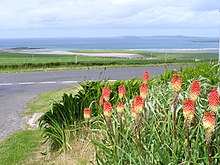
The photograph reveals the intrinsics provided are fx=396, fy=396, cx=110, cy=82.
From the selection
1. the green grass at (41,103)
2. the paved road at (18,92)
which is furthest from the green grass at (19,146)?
the green grass at (41,103)

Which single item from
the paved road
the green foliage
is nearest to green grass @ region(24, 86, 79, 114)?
the paved road

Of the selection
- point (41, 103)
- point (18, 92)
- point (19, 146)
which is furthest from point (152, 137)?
point (18, 92)

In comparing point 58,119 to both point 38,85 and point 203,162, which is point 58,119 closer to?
point 203,162

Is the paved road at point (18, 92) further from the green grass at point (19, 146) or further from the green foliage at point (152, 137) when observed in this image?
the green foliage at point (152, 137)

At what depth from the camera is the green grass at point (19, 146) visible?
5.50 meters

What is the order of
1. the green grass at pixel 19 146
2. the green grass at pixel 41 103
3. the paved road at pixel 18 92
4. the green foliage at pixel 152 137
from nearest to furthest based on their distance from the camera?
the green foliage at pixel 152 137
the green grass at pixel 19 146
the paved road at pixel 18 92
the green grass at pixel 41 103

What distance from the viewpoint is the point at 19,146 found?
6.15 meters

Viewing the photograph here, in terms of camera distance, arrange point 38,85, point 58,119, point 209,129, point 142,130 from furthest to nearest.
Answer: point 38,85 < point 58,119 < point 142,130 < point 209,129

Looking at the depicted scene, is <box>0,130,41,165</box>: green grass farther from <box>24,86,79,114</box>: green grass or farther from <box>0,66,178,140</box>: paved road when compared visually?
<box>24,86,79,114</box>: green grass

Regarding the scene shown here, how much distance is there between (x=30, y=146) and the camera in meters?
6.05

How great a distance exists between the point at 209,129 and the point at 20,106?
867 cm

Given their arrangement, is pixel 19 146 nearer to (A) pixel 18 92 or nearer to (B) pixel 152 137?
(B) pixel 152 137

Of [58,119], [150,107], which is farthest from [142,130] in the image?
→ [58,119]

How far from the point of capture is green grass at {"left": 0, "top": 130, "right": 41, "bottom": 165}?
5502mm
